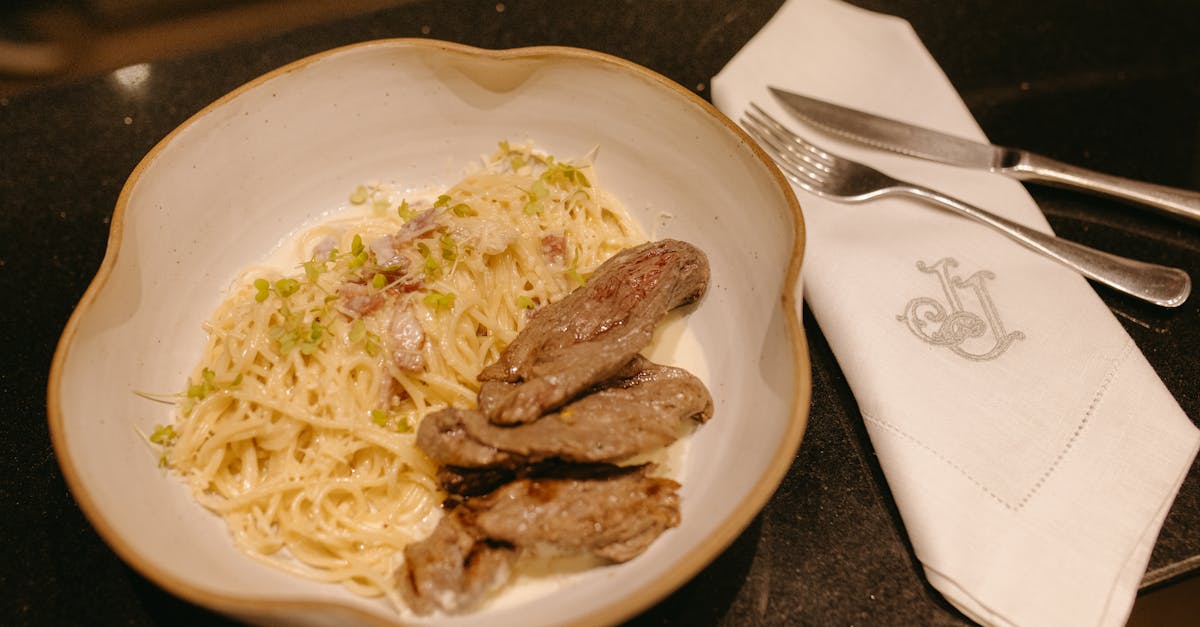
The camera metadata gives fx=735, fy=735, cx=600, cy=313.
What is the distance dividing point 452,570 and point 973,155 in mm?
3457

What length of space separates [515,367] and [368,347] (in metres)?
0.63

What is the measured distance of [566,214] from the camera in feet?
12.0

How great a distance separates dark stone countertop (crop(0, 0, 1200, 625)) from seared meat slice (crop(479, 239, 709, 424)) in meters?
0.81

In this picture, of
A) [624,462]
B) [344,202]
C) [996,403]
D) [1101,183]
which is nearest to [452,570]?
[624,462]

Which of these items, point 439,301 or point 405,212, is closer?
point 439,301

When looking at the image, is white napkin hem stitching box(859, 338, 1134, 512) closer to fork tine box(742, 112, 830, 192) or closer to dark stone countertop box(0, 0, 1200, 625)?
dark stone countertop box(0, 0, 1200, 625)

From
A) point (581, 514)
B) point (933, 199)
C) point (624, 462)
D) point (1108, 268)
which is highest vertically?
point (933, 199)

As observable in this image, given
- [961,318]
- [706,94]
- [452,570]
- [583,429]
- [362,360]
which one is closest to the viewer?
[452,570]

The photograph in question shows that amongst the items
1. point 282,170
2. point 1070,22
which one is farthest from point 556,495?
point 1070,22

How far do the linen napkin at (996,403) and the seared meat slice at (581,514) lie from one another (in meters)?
1.07

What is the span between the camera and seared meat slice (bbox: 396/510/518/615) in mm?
2467

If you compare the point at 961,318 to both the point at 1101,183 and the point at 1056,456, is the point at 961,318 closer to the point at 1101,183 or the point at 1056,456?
the point at 1056,456

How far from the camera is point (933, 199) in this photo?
378 cm

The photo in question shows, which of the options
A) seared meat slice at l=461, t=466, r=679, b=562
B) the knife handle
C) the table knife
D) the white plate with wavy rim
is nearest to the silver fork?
the table knife
